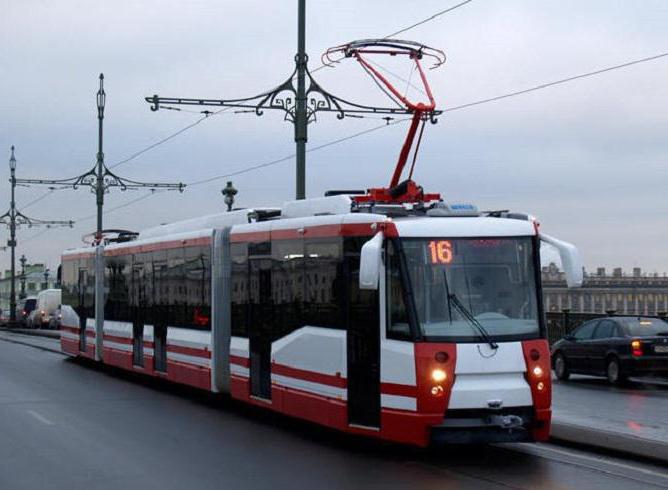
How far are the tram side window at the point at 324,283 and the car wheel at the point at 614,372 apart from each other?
456 inches

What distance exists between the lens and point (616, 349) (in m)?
25.4

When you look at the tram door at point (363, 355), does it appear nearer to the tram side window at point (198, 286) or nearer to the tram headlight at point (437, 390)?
the tram headlight at point (437, 390)

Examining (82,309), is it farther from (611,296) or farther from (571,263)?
(571,263)

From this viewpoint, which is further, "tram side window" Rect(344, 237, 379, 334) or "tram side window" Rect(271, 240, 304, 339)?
"tram side window" Rect(271, 240, 304, 339)

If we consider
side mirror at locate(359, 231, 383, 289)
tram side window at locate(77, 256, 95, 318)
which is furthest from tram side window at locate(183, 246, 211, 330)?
tram side window at locate(77, 256, 95, 318)

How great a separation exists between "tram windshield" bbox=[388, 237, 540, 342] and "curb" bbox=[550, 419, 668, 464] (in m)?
1.67

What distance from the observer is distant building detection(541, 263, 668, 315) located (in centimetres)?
3491

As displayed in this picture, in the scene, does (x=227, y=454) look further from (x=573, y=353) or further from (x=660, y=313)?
(x=660, y=313)

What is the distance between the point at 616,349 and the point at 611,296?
36.2 ft

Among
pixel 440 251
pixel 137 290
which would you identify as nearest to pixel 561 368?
pixel 137 290

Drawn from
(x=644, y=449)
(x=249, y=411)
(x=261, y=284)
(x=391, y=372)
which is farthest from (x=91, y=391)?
(x=644, y=449)

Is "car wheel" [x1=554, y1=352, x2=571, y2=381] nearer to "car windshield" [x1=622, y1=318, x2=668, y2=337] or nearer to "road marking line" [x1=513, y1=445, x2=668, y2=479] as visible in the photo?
"car windshield" [x1=622, y1=318, x2=668, y2=337]

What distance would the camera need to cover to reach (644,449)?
13484mm

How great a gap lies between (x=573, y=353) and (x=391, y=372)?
1439 cm
